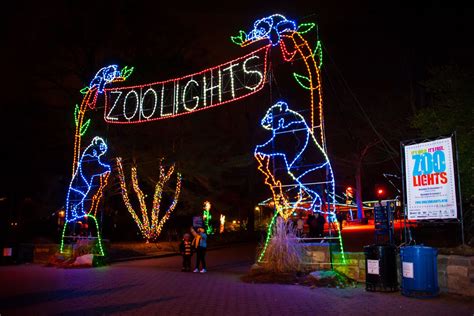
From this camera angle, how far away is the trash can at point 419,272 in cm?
992

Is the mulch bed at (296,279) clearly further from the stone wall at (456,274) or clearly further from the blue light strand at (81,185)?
the blue light strand at (81,185)

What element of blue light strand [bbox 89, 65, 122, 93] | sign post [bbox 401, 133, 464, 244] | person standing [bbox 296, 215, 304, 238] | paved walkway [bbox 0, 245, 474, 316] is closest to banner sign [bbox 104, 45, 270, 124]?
blue light strand [bbox 89, 65, 122, 93]

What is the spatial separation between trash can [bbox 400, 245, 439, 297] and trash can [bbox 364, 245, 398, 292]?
0.40 metres

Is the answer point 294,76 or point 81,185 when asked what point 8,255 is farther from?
point 294,76

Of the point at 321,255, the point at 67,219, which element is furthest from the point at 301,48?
the point at 67,219

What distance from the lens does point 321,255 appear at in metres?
12.4

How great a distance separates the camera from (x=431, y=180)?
11414mm

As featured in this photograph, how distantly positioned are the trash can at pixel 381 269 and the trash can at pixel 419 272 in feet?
1.31

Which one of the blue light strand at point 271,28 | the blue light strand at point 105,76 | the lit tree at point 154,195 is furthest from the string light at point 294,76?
the lit tree at point 154,195

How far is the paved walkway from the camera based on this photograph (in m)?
8.72

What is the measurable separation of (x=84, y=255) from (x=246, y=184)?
25848mm

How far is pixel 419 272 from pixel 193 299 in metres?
4.83

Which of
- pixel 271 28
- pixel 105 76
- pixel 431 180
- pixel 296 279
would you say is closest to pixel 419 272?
pixel 431 180

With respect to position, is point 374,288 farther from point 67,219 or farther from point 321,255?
point 67,219
